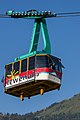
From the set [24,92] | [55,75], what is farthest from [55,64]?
[24,92]

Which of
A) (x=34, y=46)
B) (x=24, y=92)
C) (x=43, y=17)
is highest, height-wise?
(x=43, y=17)

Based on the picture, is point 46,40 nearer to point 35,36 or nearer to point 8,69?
point 35,36

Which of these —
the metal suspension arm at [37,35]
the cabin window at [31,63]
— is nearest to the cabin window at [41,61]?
the cabin window at [31,63]

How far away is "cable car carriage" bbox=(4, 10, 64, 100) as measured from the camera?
49.8 m

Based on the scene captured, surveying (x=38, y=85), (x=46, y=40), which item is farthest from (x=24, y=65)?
(x=46, y=40)

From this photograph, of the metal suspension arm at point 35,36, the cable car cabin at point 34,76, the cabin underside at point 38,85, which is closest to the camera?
the cabin underside at point 38,85

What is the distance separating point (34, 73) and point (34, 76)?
428 millimetres

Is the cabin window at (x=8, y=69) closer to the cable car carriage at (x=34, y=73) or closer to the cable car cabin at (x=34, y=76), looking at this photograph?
the cable car carriage at (x=34, y=73)

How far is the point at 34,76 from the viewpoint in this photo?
5028cm

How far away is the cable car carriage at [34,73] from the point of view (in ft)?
164

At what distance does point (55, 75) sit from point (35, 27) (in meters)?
7.50

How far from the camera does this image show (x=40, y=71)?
5050 cm

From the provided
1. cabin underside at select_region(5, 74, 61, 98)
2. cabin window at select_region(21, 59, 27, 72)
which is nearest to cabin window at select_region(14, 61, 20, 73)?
cabin window at select_region(21, 59, 27, 72)

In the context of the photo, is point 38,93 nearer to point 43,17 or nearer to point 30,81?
point 30,81
